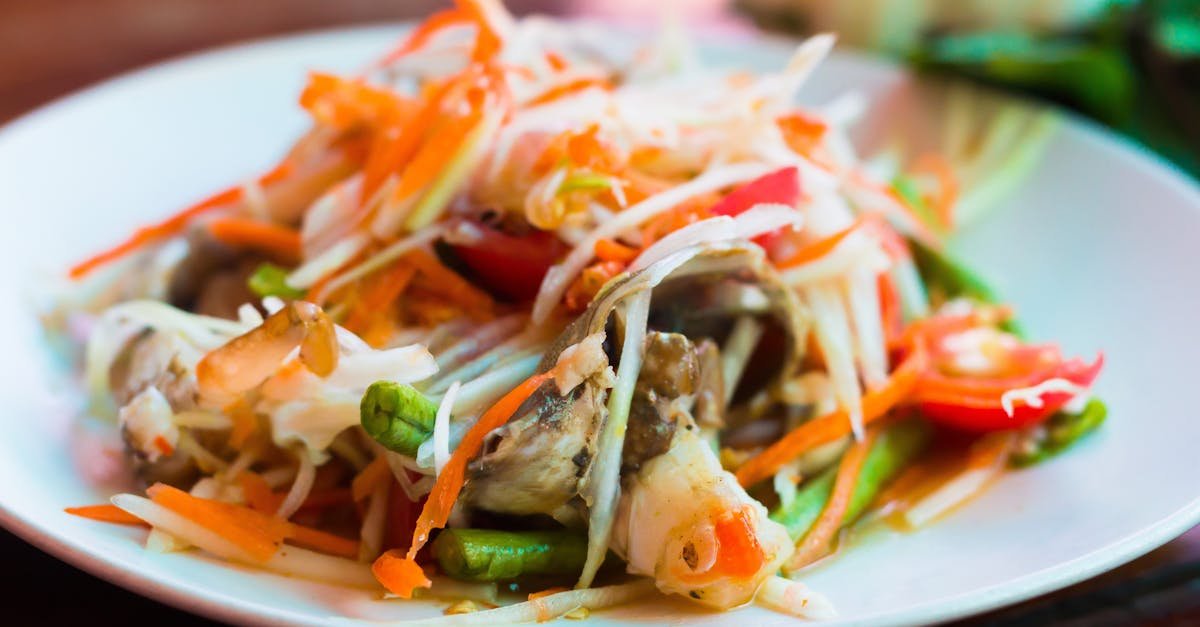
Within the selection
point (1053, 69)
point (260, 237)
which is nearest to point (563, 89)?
point (260, 237)

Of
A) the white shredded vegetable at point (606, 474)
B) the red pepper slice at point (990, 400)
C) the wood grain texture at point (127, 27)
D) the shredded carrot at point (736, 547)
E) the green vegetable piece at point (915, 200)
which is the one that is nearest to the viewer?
the shredded carrot at point (736, 547)

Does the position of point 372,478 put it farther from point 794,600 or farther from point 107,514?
point 794,600

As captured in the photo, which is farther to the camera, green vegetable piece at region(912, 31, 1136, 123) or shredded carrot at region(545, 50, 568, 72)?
green vegetable piece at region(912, 31, 1136, 123)

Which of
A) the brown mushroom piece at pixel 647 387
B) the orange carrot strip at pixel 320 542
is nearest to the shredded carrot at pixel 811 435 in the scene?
the brown mushroom piece at pixel 647 387

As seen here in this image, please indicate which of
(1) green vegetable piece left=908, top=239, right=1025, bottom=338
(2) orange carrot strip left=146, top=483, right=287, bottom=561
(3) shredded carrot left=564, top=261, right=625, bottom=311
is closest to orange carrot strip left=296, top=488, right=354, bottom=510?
(2) orange carrot strip left=146, top=483, right=287, bottom=561

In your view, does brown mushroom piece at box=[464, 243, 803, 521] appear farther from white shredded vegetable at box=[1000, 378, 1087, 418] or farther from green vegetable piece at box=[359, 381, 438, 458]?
white shredded vegetable at box=[1000, 378, 1087, 418]

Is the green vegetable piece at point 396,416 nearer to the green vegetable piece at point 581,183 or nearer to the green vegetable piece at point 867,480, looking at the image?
the green vegetable piece at point 581,183
